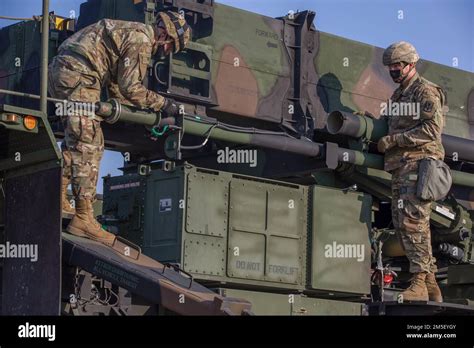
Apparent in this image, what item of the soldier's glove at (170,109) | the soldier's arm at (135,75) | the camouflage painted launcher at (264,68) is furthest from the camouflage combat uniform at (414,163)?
the soldier's arm at (135,75)

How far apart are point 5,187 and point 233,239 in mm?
2758

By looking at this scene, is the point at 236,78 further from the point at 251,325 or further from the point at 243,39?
the point at 251,325

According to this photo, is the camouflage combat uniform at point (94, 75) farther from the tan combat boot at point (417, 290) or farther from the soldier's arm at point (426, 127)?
the tan combat boot at point (417, 290)

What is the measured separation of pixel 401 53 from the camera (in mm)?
11273

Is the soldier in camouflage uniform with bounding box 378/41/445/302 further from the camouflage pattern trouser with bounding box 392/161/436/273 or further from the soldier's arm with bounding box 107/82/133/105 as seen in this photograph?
the soldier's arm with bounding box 107/82/133/105

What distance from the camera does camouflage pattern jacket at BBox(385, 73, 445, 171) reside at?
36.3 feet

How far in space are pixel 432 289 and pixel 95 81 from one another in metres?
3.89

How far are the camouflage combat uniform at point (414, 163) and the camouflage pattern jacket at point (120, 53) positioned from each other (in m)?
2.61

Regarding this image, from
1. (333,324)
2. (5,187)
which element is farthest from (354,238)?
(5,187)

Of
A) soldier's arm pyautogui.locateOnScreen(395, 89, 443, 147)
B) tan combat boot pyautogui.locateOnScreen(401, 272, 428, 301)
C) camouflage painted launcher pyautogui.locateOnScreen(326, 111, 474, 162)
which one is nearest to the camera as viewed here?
tan combat boot pyautogui.locateOnScreen(401, 272, 428, 301)

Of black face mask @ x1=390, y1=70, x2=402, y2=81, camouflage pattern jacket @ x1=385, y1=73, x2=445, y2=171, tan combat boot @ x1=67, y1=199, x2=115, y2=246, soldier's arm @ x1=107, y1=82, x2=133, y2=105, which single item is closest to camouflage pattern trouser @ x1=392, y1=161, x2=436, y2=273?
camouflage pattern jacket @ x1=385, y1=73, x2=445, y2=171

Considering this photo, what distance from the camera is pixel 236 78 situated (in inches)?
462

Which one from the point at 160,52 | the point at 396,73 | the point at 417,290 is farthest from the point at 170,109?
the point at 417,290

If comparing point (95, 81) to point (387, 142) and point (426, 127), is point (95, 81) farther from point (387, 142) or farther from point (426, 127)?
point (426, 127)
